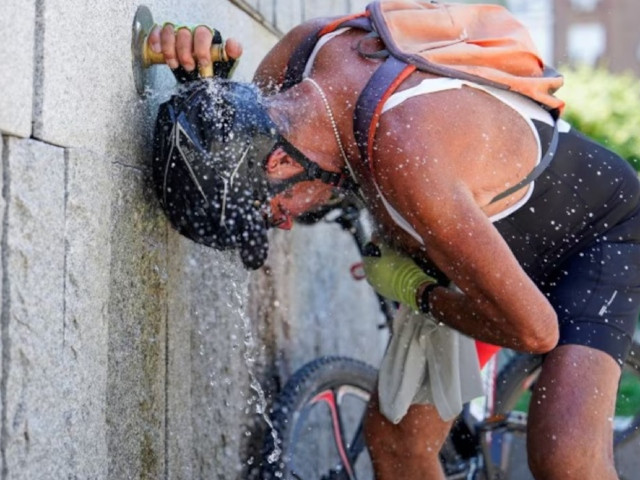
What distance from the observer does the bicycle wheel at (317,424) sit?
395 centimetres

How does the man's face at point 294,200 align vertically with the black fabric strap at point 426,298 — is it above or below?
above

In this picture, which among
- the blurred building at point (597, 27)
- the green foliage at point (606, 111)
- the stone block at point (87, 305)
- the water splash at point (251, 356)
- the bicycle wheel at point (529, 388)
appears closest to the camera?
the stone block at point (87, 305)

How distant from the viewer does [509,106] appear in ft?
9.83

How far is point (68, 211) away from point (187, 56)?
0.62 metres

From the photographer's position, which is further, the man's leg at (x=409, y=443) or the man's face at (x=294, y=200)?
the man's leg at (x=409, y=443)

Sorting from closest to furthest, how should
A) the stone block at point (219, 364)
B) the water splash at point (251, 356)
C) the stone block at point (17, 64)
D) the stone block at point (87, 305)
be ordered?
1. the stone block at point (17, 64)
2. the stone block at point (87, 305)
3. the stone block at point (219, 364)
4. the water splash at point (251, 356)

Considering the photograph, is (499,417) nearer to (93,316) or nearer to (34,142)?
(93,316)

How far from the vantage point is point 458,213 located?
2686 mm

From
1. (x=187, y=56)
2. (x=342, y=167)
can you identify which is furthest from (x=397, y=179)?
(x=187, y=56)

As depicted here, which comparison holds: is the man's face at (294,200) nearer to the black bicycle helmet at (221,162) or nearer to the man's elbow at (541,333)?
the black bicycle helmet at (221,162)

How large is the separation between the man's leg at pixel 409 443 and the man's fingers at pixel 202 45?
3.78ft

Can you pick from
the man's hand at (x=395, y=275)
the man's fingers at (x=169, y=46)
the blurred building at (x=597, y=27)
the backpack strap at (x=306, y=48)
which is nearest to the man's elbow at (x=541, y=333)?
the man's hand at (x=395, y=275)

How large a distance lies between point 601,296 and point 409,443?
0.73 m

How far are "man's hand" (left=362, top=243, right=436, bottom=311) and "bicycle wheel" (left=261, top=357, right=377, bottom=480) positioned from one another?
2.46 feet
